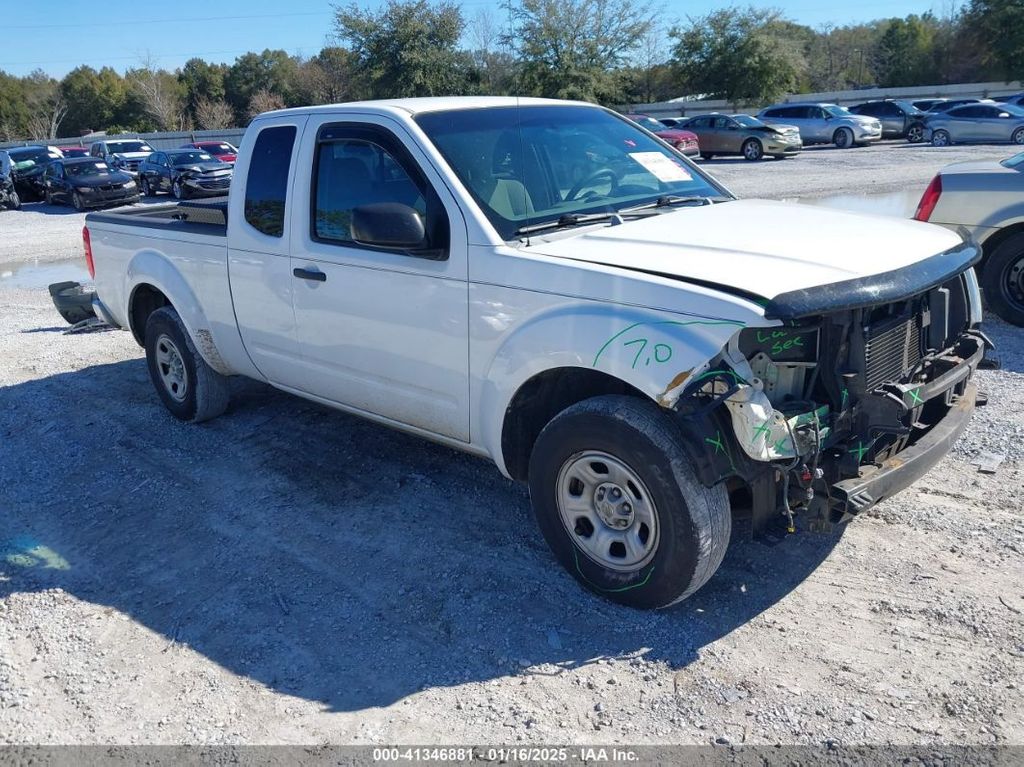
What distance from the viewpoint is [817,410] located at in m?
3.43

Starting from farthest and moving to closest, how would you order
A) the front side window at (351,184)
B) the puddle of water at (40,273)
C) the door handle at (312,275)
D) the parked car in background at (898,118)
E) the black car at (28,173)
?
the parked car in background at (898,118), the black car at (28,173), the puddle of water at (40,273), the door handle at (312,275), the front side window at (351,184)

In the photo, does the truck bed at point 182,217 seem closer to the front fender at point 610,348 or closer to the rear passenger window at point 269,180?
the rear passenger window at point 269,180

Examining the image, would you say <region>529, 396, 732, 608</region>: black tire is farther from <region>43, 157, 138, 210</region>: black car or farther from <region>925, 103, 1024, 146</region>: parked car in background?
<region>925, 103, 1024, 146</region>: parked car in background

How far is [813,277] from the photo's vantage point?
10.9 feet

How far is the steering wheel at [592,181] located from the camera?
14.7 feet

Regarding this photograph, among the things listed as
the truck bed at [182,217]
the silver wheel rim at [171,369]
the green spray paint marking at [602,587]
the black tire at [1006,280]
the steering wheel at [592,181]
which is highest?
the steering wheel at [592,181]

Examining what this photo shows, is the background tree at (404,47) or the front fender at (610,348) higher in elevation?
the background tree at (404,47)

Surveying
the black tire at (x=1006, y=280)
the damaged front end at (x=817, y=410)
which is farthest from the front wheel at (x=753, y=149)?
the damaged front end at (x=817, y=410)

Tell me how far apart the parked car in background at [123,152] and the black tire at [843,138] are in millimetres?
25384

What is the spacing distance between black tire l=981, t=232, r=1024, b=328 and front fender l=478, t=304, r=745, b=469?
5.55 m

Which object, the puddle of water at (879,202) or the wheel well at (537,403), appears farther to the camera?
the puddle of water at (879,202)

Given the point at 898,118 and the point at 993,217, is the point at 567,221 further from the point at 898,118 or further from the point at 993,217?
the point at 898,118

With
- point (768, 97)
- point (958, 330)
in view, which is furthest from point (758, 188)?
point (768, 97)

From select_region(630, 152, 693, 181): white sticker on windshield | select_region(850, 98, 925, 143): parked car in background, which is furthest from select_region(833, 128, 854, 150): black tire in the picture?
select_region(630, 152, 693, 181): white sticker on windshield
